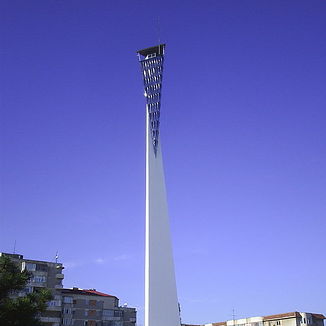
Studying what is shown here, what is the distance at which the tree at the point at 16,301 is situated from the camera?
124 feet

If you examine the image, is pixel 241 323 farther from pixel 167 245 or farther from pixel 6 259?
pixel 6 259

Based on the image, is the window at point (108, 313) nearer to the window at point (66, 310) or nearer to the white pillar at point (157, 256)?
the window at point (66, 310)

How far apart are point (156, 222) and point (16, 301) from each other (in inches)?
523

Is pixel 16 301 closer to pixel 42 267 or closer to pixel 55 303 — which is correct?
pixel 42 267

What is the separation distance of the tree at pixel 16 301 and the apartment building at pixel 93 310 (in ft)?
106

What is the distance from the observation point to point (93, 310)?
75125 mm

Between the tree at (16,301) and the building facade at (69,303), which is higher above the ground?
the building facade at (69,303)

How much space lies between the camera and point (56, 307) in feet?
230

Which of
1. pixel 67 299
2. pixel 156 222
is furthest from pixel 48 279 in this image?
pixel 156 222

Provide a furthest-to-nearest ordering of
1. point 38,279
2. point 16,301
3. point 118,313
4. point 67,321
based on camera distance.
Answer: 1. point 118,313
2. point 67,321
3. point 38,279
4. point 16,301

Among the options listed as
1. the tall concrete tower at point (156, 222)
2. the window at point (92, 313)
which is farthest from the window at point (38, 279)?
the tall concrete tower at point (156, 222)

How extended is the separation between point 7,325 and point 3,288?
2767mm

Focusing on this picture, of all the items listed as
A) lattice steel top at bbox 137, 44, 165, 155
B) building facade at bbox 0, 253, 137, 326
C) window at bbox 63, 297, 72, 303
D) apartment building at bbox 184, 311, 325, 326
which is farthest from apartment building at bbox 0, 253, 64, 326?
A: apartment building at bbox 184, 311, 325, 326

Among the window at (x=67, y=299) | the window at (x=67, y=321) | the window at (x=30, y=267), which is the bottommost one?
the window at (x=67, y=321)
